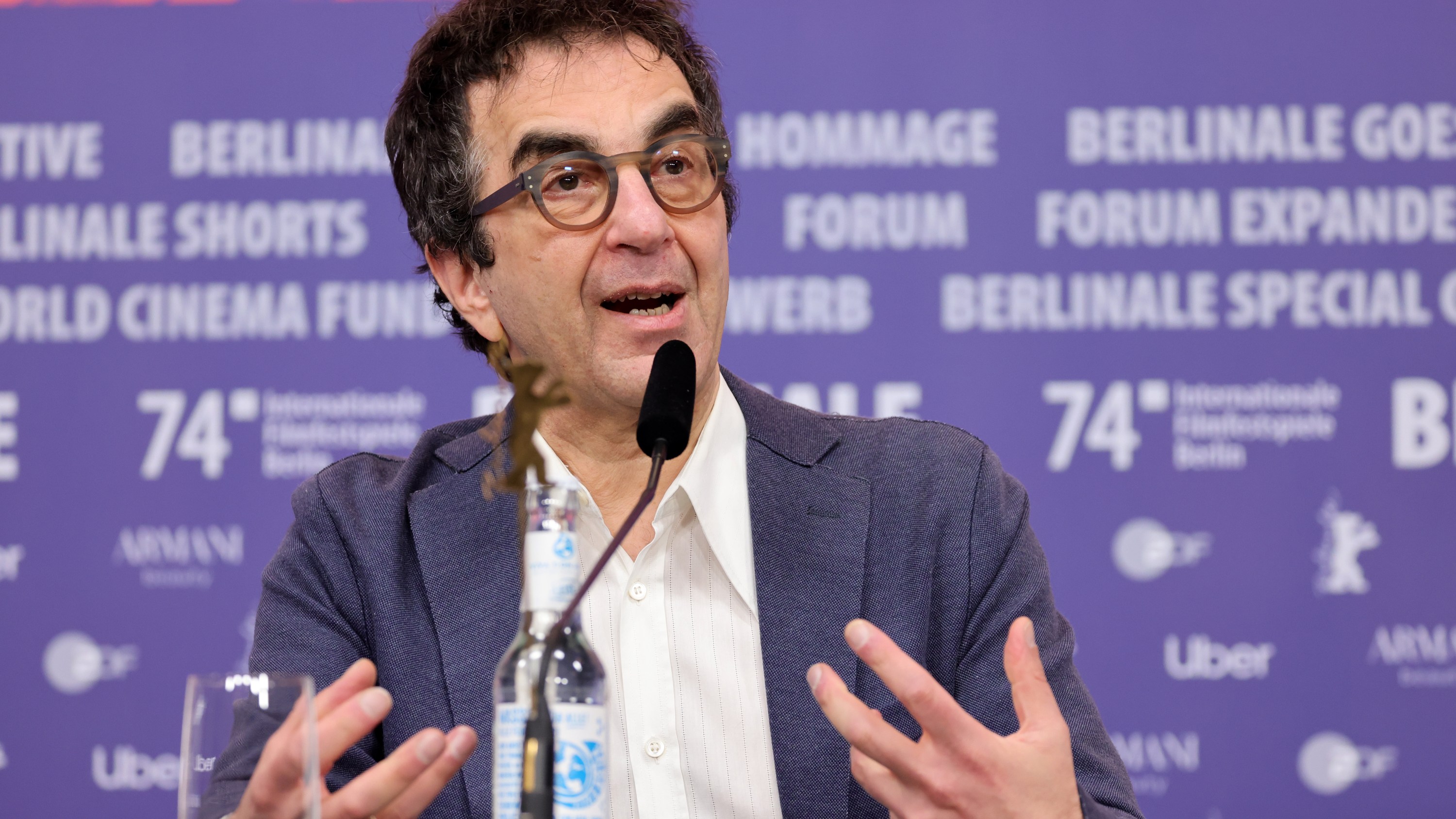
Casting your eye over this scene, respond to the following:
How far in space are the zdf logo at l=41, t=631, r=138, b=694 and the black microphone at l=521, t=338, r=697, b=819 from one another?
2102 mm

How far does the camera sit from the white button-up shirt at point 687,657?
4.75ft

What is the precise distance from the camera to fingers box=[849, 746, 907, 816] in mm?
975

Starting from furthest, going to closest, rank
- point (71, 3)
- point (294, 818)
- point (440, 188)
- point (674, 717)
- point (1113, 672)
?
point (71, 3) → point (1113, 672) → point (440, 188) → point (674, 717) → point (294, 818)

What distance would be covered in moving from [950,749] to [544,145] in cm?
94

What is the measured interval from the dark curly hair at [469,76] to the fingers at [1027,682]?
2.92 feet

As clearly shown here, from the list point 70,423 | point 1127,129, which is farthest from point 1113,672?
point 70,423

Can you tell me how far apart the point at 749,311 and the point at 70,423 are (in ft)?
4.84

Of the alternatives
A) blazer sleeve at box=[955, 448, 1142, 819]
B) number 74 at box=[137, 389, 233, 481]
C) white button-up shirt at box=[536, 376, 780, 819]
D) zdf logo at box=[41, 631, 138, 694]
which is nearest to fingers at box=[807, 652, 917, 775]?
blazer sleeve at box=[955, 448, 1142, 819]

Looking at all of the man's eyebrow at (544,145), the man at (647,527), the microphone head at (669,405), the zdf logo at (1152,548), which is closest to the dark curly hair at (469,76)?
the man at (647,527)

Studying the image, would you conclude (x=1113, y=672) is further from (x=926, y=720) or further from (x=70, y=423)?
(x=70, y=423)

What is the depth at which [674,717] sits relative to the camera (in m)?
1.47

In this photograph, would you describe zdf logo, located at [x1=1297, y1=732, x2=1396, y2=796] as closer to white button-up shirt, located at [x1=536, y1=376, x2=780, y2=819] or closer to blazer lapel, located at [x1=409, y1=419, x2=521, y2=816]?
white button-up shirt, located at [x1=536, y1=376, x2=780, y2=819]

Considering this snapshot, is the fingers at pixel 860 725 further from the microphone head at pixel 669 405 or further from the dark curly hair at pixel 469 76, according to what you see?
the dark curly hair at pixel 469 76

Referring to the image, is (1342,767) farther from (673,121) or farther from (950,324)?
(673,121)
